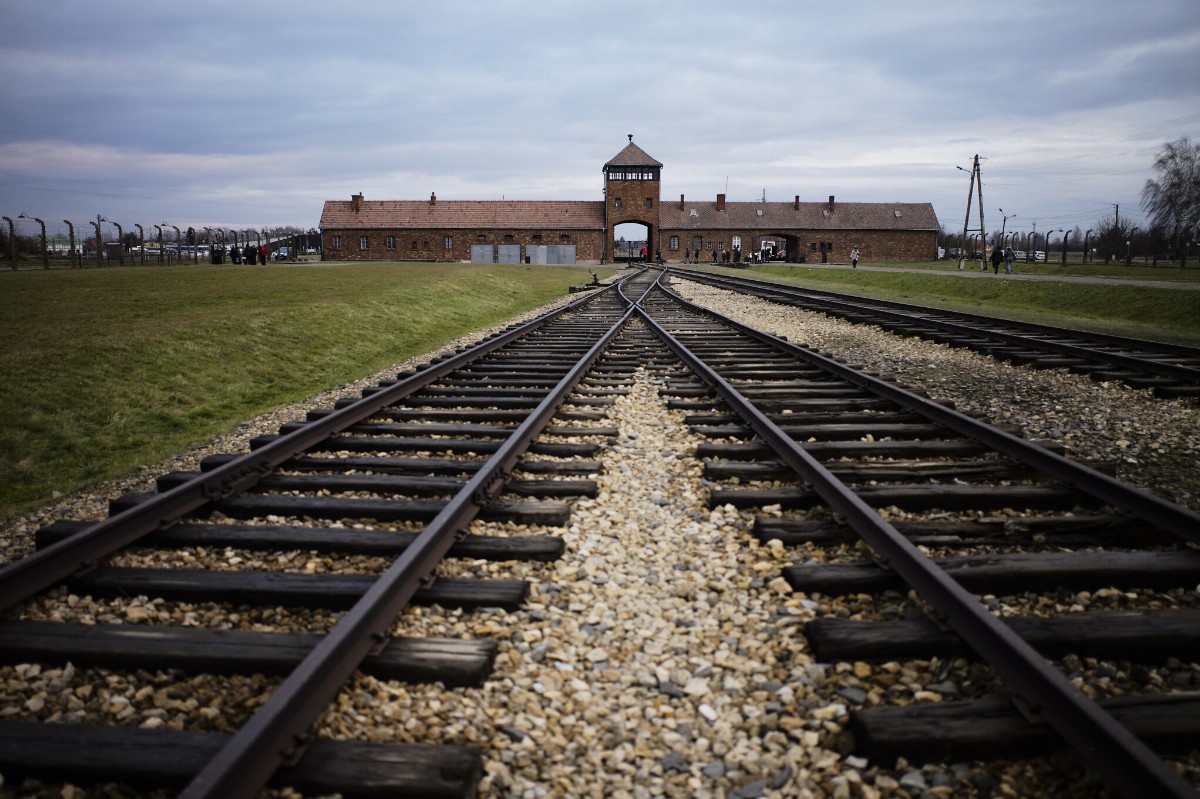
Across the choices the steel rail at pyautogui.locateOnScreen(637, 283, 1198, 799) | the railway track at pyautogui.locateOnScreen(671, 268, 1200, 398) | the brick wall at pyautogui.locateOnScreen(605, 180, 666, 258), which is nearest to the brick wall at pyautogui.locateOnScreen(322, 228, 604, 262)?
the brick wall at pyautogui.locateOnScreen(605, 180, 666, 258)

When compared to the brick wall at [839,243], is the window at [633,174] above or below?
above

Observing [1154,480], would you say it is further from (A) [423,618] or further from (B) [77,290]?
(B) [77,290]

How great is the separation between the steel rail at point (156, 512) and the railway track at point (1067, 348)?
8.08 meters

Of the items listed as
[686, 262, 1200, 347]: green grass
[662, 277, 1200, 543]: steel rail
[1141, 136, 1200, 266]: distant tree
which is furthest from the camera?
[1141, 136, 1200, 266]: distant tree

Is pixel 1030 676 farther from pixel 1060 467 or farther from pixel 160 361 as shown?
pixel 160 361

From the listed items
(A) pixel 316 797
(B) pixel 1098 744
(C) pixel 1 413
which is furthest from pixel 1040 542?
(C) pixel 1 413

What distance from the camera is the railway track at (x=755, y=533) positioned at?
2115 mm

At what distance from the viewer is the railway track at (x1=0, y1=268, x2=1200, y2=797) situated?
2115 mm

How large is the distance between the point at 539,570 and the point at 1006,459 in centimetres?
327

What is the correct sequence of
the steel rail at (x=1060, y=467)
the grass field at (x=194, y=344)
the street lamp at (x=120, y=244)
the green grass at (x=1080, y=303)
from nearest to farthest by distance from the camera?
the steel rail at (x=1060, y=467)
the grass field at (x=194, y=344)
the green grass at (x=1080, y=303)
the street lamp at (x=120, y=244)

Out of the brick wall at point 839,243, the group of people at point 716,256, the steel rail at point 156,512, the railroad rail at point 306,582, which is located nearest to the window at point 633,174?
the brick wall at point 839,243

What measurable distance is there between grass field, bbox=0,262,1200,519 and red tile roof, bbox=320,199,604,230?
51946 mm

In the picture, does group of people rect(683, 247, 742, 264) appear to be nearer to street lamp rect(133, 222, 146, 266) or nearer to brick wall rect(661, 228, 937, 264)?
brick wall rect(661, 228, 937, 264)

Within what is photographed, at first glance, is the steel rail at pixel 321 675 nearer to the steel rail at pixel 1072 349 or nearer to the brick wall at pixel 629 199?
the steel rail at pixel 1072 349
